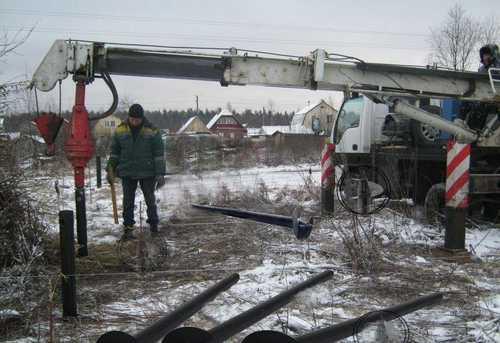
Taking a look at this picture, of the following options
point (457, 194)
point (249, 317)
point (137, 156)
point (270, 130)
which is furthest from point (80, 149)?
point (270, 130)

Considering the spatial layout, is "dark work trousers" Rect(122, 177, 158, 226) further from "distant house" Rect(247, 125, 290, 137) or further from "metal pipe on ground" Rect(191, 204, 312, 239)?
"distant house" Rect(247, 125, 290, 137)

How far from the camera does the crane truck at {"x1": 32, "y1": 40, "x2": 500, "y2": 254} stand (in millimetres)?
5285

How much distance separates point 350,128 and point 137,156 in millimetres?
4880

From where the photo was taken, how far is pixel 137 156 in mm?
6668

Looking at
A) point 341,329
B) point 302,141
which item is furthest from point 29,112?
point 302,141

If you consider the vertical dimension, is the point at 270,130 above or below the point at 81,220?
above

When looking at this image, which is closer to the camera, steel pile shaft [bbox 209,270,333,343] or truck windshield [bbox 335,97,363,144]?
steel pile shaft [bbox 209,270,333,343]

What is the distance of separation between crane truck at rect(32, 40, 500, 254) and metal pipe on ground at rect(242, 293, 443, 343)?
3126mm

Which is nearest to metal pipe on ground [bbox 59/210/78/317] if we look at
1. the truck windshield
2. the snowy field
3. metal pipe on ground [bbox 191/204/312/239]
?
the snowy field

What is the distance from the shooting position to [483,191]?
705 cm

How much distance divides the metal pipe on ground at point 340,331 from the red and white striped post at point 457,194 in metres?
2.59

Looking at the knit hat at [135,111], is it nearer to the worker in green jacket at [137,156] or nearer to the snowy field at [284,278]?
the worker in green jacket at [137,156]

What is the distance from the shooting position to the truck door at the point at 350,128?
9656 mm

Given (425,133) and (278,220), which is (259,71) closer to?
(278,220)
